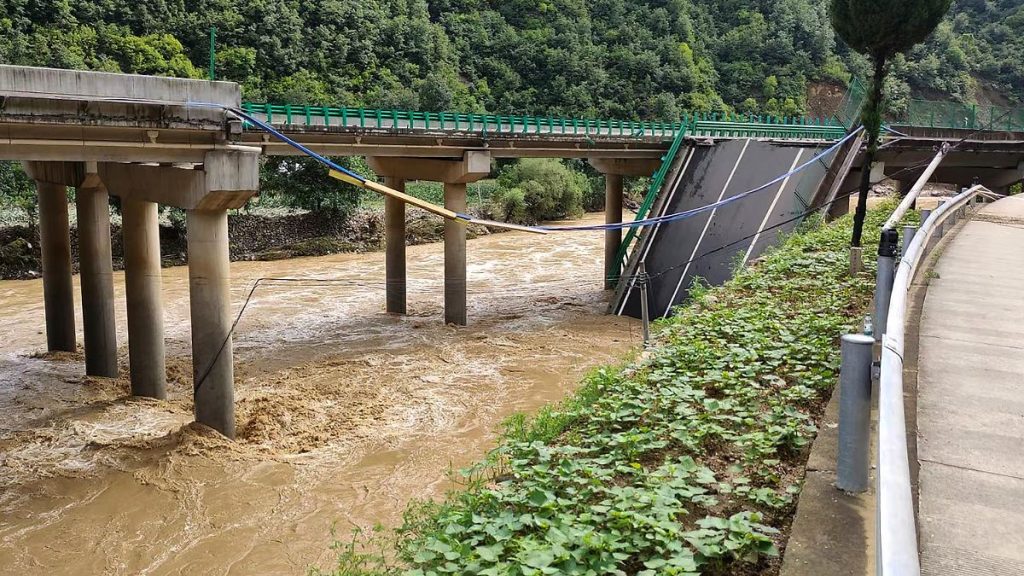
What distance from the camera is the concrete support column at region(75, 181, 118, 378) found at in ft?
57.3

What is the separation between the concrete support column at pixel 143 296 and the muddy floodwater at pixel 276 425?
0.58 metres

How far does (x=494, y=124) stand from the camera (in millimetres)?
24078

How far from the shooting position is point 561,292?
92.1ft

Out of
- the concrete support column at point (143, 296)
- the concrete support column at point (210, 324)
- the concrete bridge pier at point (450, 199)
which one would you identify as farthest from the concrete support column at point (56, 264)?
the concrete bridge pier at point (450, 199)

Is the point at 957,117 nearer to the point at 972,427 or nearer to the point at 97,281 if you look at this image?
the point at 97,281

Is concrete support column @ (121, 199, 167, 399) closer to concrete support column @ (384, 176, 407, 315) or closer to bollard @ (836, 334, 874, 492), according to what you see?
concrete support column @ (384, 176, 407, 315)

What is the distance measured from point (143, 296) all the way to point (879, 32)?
14049mm

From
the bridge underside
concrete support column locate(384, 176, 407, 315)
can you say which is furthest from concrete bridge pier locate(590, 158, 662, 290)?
concrete support column locate(384, 176, 407, 315)

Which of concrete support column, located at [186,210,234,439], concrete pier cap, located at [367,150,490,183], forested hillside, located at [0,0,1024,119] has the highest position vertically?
forested hillside, located at [0,0,1024,119]

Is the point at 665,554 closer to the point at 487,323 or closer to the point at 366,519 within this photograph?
the point at 366,519

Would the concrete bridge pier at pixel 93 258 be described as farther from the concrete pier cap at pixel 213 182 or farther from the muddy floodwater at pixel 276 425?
the concrete pier cap at pixel 213 182

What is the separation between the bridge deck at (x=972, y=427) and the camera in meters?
3.70

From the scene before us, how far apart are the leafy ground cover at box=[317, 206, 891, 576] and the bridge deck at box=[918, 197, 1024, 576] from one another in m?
0.73

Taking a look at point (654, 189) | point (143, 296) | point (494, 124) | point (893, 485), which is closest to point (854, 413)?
point (893, 485)
